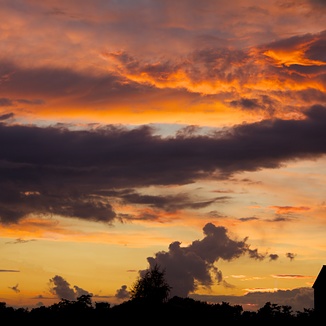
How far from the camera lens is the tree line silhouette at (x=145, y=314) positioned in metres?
52.8

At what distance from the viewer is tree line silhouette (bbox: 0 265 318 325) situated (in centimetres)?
5278

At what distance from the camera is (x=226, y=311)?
179ft

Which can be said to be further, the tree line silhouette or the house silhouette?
the house silhouette

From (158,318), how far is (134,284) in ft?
288

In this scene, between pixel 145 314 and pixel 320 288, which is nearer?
pixel 145 314

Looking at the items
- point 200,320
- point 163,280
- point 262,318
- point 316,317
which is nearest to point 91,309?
point 200,320

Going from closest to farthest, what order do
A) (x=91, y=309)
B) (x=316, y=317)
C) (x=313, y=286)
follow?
(x=316, y=317), (x=91, y=309), (x=313, y=286)

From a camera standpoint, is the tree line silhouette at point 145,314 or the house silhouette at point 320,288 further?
the house silhouette at point 320,288

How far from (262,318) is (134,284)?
89467mm

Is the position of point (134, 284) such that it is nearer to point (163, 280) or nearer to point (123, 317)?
point (163, 280)

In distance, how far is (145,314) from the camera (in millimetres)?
54062

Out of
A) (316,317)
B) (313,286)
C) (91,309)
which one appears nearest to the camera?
(316,317)

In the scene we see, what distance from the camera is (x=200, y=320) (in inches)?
2067

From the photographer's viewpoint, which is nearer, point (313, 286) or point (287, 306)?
point (287, 306)
